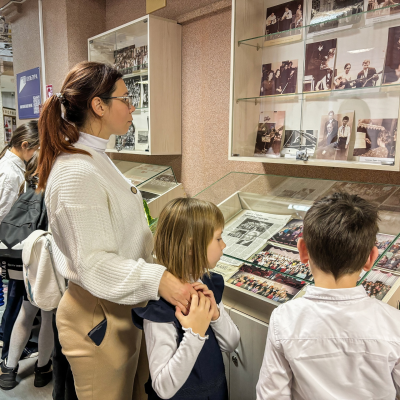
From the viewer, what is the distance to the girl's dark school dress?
3.76ft


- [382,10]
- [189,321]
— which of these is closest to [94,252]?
[189,321]

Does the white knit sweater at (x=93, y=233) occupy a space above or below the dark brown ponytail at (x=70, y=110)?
below

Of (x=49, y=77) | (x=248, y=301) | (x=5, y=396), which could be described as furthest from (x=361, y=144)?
(x=49, y=77)

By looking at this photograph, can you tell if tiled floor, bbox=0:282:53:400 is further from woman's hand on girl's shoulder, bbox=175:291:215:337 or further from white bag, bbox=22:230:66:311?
woman's hand on girl's shoulder, bbox=175:291:215:337

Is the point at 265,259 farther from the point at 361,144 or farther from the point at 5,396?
the point at 5,396

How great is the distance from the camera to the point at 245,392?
1554 millimetres

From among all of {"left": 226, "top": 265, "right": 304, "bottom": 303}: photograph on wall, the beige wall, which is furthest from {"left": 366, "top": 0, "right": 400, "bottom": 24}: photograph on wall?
{"left": 226, "top": 265, "right": 304, "bottom": 303}: photograph on wall

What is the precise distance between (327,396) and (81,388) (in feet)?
2.92

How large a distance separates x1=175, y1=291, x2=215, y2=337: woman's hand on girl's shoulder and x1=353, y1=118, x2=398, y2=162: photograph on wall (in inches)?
38.3

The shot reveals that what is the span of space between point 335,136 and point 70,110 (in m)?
1.20

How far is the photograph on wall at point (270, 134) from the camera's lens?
2027 mm

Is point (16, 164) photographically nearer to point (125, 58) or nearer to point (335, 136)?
point (125, 58)

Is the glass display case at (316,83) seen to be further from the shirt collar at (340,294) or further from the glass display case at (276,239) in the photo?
the shirt collar at (340,294)

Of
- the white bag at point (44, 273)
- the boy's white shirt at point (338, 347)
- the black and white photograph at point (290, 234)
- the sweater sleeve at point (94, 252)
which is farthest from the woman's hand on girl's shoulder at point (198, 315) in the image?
the white bag at point (44, 273)
